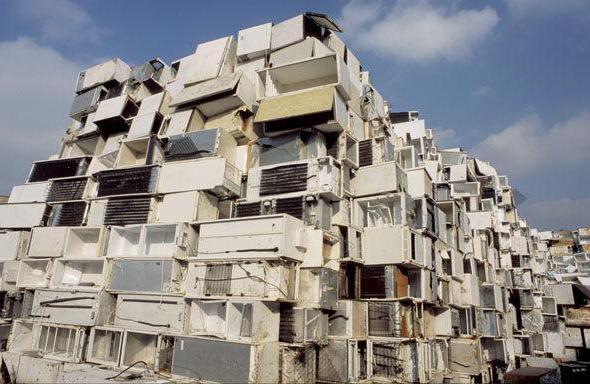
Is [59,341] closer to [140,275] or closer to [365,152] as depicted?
[140,275]

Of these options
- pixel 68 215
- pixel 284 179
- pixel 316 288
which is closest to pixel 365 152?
pixel 284 179

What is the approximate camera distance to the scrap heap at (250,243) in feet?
44.1

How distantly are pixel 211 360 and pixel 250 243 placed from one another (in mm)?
3782

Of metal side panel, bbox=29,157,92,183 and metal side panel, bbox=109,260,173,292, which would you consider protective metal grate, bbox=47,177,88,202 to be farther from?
metal side panel, bbox=109,260,173,292

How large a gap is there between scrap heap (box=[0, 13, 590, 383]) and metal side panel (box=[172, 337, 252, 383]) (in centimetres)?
5

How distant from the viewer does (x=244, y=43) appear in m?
21.5

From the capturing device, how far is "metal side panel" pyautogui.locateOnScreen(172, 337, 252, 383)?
468 inches

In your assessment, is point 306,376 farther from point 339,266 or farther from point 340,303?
point 339,266

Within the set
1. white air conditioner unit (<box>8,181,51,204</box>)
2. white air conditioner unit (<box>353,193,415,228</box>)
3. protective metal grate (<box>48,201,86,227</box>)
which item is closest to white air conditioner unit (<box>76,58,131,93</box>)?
white air conditioner unit (<box>8,181,51,204</box>)

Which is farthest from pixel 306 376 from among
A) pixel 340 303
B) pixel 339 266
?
pixel 339 266

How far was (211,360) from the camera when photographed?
1254cm

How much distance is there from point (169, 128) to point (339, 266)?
10322mm

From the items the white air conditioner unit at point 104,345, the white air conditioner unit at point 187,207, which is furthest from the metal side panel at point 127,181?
the white air conditioner unit at point 104,345

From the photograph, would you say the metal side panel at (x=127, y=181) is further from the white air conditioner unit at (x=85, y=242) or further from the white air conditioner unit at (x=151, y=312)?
the white air conditioner unit at (x=151, y=312)
